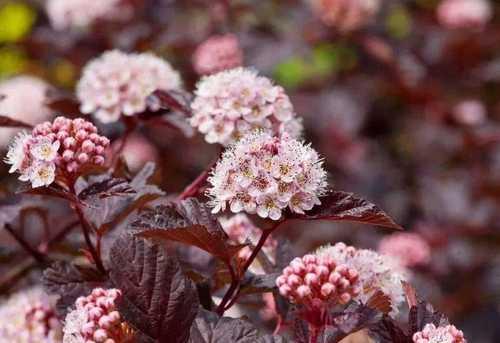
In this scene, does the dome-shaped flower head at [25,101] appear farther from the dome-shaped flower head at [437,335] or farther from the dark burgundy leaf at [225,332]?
the dome-shaped flower head at [437,335]

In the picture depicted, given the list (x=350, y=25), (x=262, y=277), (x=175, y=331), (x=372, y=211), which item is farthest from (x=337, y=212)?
(x=350, y=25)

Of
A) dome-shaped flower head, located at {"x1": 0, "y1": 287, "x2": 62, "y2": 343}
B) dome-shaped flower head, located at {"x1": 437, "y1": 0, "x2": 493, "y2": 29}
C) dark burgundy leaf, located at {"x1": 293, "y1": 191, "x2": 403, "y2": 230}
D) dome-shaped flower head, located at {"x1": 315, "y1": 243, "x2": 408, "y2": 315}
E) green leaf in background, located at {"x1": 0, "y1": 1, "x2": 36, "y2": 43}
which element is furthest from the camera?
green leaf in background, located at {"x1": 0, "y1": 1, "x2": 36, "y2": 43}

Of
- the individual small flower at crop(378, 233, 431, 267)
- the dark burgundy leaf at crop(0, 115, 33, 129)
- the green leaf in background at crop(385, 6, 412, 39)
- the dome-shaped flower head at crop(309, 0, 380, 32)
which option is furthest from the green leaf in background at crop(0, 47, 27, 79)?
the dark burgundy leaf at crop(0, 115, 33, 129)

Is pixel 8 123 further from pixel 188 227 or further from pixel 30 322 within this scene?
pixel 188 227

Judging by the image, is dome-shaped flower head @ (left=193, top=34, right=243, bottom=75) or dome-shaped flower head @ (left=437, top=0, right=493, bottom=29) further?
dome-shaped flower head @ (left=437, top=0, right=493, bottom=29)

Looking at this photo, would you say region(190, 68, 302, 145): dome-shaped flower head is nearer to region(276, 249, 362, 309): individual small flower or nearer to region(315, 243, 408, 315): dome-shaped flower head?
region(315, 243, 408, 315): dome-shaped flower head

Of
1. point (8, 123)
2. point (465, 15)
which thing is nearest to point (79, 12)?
point (8, 123)

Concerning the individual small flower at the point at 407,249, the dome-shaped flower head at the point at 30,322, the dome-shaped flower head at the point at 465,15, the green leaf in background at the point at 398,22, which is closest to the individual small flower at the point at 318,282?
the dome-shaped flower head at the point at 30,322
